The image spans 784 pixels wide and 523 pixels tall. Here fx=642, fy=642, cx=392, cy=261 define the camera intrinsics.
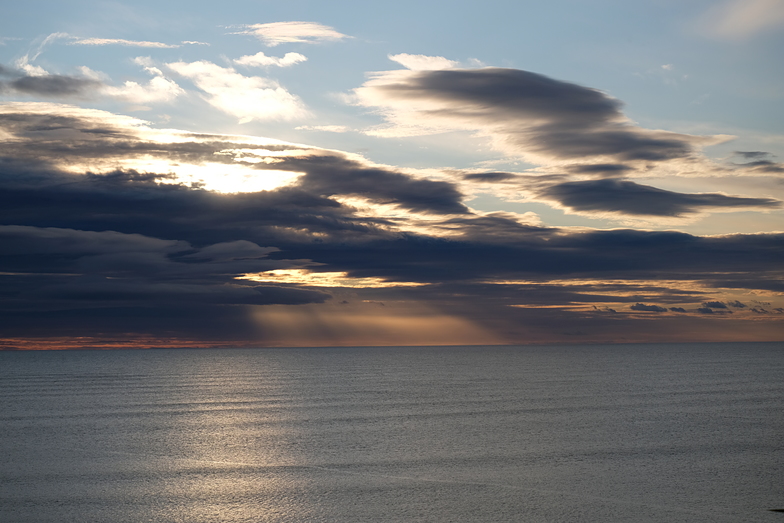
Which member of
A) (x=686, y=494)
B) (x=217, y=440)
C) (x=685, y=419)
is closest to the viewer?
(x=686, y=494)

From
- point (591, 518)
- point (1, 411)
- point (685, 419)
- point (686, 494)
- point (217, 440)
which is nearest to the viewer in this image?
point (591, 518)

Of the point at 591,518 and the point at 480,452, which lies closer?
the point at 591,518

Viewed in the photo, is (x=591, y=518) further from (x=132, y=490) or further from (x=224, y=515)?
(x=132, y=490)

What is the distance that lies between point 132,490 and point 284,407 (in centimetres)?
3099

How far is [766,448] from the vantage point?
30.2 metres

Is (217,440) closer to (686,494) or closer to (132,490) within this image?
(132,490)

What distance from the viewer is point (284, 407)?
2058 inches

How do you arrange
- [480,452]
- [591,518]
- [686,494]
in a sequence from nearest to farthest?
[591,518] → [686,494] → [480,452]

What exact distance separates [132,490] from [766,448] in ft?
91.0

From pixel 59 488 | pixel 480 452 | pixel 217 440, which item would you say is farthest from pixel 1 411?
pixel 480 452

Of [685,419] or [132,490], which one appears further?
A: [685,419]

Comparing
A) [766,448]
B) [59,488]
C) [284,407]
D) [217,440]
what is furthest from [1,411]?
[766,448]

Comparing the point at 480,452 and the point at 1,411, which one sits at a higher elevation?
the point at 480,452

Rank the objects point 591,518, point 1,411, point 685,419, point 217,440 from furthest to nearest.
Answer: point 1,411, point 685,419, point 217,440, point 591,518
